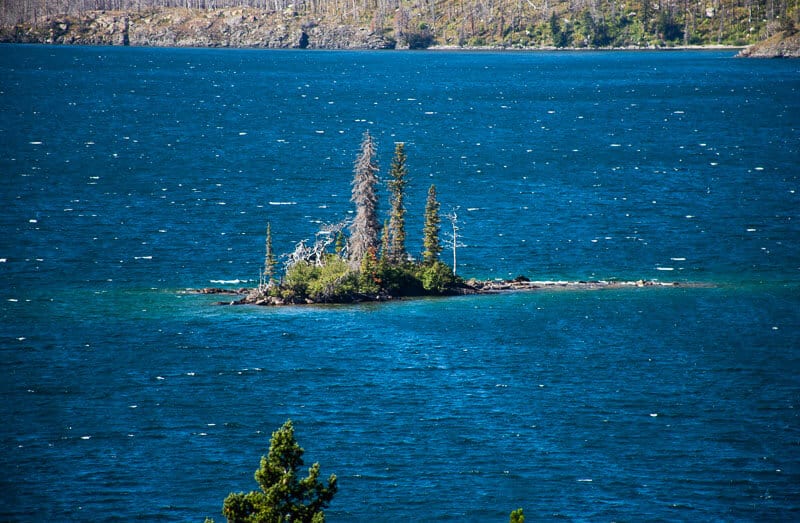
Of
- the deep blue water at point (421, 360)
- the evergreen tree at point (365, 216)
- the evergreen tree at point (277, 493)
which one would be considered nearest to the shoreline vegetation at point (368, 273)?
the evergreen tree at point (365, 216)

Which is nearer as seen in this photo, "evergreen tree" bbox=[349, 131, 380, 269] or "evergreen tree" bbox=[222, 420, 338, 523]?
"evergreen tree" bbox=[222, 420, 338, 523]

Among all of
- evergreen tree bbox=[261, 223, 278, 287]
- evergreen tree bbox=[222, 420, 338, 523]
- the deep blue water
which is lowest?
the deep blue water

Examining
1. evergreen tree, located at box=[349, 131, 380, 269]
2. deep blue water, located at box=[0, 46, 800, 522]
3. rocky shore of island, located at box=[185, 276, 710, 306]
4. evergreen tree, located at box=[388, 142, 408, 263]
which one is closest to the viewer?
deep blue water, located at box=[0, 46, 800, 522]

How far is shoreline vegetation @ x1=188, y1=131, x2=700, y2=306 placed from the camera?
243ft

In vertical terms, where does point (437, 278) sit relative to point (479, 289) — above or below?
above

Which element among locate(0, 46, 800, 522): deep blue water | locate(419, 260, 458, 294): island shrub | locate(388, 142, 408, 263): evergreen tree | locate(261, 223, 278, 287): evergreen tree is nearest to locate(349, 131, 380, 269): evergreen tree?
locate(388, 142, 408, 263): evergreen tree

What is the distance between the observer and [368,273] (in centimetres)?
7488

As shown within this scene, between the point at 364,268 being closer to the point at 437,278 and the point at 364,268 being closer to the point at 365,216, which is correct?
the point at 365,216

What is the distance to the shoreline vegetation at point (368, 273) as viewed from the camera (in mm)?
74125

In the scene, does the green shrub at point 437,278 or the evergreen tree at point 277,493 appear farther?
the green shrub at point 437,278

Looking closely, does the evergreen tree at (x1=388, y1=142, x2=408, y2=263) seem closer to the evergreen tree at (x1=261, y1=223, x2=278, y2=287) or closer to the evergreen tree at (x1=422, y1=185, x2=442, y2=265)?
the evergreen tree at (x1=422, y1=185, x2=442, y2=265)

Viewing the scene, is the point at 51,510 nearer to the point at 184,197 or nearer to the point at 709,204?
the point at 184,197

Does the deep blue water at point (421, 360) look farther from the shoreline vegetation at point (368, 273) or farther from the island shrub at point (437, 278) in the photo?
the island shrub at point (437, 278)

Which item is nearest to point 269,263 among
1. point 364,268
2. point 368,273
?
point 364,268
